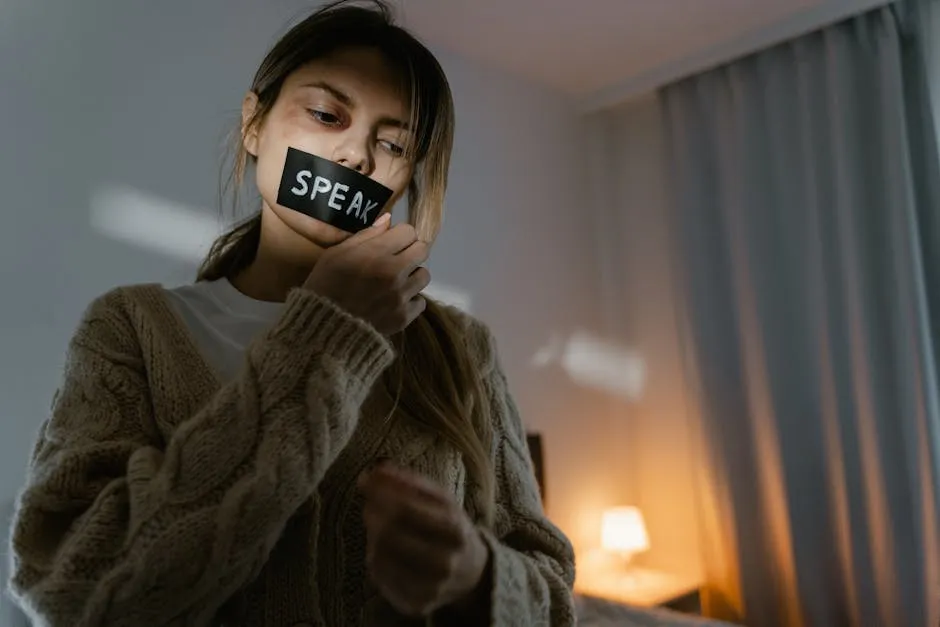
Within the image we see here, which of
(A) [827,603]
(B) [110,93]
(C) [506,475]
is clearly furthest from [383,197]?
(A) [827,603]

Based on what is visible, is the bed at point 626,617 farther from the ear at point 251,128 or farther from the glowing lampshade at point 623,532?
the ear at point 251,128

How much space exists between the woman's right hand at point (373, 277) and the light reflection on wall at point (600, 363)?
6.58 feet

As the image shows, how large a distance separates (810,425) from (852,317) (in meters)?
0.36

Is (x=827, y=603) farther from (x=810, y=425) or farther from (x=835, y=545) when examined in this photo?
(x=810, y=425)

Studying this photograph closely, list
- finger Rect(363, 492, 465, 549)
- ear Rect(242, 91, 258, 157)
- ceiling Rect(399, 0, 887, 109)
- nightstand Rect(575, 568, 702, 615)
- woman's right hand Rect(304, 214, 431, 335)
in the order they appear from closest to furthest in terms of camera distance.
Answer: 1. finger Rect(363, 492, 465, 549)
2. woman's right hand Rect(304, 214, 431, 335)
3. ear Rect(242, 91, 258, 157)
4. ceiling Rect(399, 0, 887, 109)
5. nightstand Rect(575, 568, 702, 615)

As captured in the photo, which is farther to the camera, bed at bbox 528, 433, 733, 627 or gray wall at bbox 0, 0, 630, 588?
bed at bbox 528, 433, 733, 627

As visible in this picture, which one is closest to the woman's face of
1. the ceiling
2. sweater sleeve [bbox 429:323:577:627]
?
sweater sleeve [bbox 429:323:577:627]

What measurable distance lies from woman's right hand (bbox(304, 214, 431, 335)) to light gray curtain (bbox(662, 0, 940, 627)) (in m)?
1.90

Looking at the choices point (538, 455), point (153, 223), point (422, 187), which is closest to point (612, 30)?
point (538, 455)

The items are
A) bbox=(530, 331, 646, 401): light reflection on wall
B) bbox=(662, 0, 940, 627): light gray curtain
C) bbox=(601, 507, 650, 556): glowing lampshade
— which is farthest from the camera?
bbox=(530, 331, 646, 401): light reflection on wall

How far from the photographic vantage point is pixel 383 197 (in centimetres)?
55

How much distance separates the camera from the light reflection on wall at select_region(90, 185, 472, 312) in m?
1.47

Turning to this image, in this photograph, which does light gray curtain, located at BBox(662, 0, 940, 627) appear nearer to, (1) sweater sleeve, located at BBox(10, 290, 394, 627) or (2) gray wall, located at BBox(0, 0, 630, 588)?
(2) gray wall, located at BBox(0, 0, 630, 588)

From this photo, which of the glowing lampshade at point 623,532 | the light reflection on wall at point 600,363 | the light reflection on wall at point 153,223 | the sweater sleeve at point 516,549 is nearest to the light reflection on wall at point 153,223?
the light reflection on wall at point 153,223
